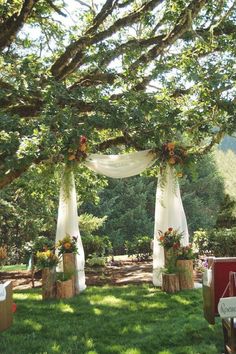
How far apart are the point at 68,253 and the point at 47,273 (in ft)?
1.70

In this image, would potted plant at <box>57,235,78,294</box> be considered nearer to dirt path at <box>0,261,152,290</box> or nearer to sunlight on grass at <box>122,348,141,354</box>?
dirt path at <box>0,261,152,290</box>

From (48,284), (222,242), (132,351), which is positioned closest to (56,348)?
(132,351)

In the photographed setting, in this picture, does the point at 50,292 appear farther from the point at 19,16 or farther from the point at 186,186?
the point at 186,186

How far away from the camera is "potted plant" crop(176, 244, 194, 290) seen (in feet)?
23.5

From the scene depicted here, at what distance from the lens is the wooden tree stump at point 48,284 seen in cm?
694

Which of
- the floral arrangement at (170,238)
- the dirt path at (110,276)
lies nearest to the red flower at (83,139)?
the floral arrangement at (170,238)

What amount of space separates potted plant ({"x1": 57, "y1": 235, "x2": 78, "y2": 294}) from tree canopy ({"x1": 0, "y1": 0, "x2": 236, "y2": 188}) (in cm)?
143

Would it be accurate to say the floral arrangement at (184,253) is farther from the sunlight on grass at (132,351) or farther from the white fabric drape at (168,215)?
the sunlight on grass at (132,351)

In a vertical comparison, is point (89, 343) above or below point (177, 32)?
below

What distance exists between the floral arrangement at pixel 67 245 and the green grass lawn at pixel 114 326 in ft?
2.60

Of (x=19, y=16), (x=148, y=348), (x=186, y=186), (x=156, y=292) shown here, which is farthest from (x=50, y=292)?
(x=186, y=186)

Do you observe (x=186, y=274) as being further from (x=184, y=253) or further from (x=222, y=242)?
(x=222, y=242)

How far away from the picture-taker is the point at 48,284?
22.8 ft

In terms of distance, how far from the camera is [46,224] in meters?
12.6
